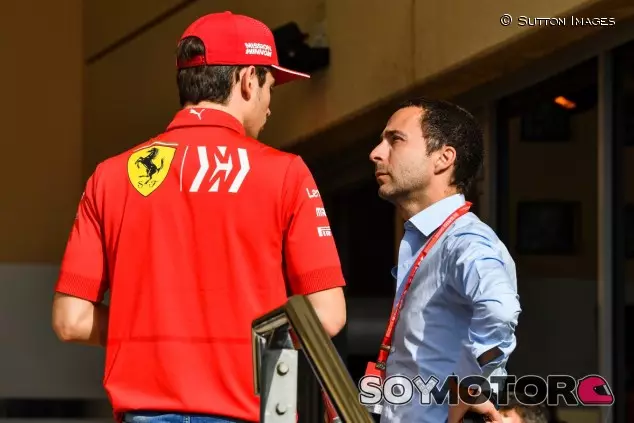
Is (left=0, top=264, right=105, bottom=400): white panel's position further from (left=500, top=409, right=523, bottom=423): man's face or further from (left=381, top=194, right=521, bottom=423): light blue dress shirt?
(left=381, top=194, right=521, bottom=423): light blue dress shirt

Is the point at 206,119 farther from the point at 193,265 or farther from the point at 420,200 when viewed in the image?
the point at 420,200

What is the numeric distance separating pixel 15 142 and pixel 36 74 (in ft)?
1.77

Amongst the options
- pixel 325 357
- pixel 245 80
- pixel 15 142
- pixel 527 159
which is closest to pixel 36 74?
pixel 15 142

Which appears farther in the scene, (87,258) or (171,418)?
(87,258)

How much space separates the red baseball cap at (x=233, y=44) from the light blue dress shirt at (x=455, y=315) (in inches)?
29.4

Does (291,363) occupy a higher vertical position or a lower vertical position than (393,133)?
lower

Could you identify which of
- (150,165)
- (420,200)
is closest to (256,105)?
(150,165)

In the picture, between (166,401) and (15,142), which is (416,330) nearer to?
(166,401)

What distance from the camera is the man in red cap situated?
12.0 feet

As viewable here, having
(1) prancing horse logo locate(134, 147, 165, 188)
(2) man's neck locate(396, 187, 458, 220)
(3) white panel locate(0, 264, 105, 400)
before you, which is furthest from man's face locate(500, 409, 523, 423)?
(3) white panel locate(0, 264, 105, 400)

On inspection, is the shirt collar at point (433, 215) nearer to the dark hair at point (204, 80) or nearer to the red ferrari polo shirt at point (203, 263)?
the red ferrari polo shirt at point (203, 263)

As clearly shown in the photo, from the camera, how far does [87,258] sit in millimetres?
3824

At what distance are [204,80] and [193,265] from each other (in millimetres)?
569

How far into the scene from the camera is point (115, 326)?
3.75m
